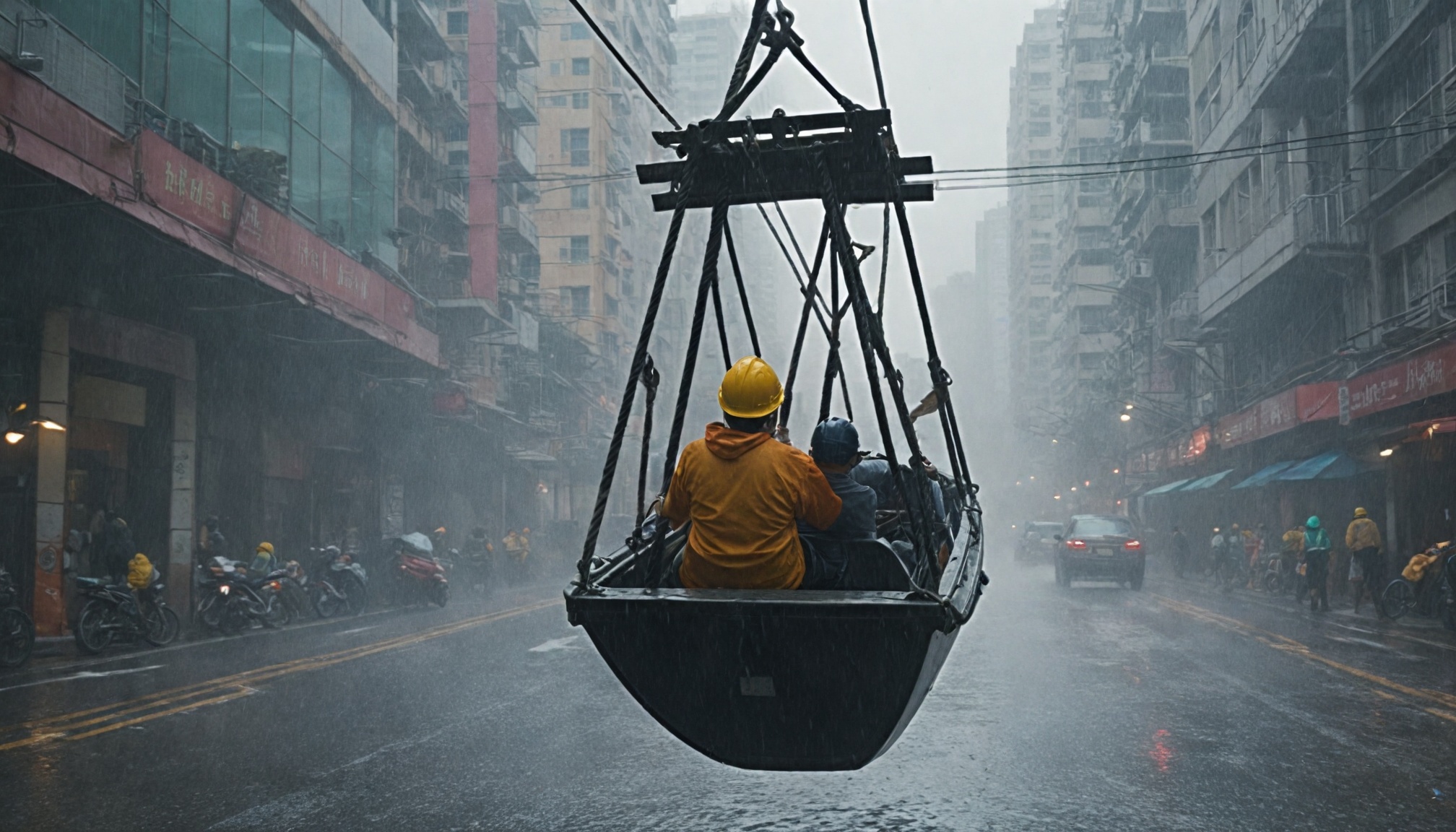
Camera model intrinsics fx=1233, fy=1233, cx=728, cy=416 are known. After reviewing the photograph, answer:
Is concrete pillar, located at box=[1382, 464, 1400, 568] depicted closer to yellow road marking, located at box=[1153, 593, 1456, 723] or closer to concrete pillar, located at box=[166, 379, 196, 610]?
yellow road marking, located at box=[1153, 593, 1456, 723]

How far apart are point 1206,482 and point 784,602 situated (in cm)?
3397

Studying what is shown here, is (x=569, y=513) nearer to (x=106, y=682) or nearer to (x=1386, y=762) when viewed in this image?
(x=106, y=682)

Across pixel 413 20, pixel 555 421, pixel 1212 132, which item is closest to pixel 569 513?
pixel 555 421

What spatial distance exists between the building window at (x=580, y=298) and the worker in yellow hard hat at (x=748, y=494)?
59.5 m

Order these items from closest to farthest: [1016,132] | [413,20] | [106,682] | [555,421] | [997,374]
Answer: [106,682] → [413,20] → [555,421] → [1016,132] → [997,374]

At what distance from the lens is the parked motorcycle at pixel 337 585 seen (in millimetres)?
20750

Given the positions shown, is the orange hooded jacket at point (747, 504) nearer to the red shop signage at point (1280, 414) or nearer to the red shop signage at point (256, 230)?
the red shop signage at point (256, 230)

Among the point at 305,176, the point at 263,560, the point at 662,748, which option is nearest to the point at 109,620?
the point at 263,560

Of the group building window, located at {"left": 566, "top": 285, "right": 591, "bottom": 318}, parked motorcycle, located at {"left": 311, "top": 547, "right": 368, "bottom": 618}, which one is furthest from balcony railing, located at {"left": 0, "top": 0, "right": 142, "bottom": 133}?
building window, located at {"left": 566, "top": 285, "right": 591, "bottom": 318}

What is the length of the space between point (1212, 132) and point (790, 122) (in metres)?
34.4

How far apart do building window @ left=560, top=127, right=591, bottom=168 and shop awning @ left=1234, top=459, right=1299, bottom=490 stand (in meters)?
43.0

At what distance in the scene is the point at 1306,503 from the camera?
103ft

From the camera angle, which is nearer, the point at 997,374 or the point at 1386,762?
the point at 1386,762

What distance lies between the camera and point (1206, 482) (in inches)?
1399
